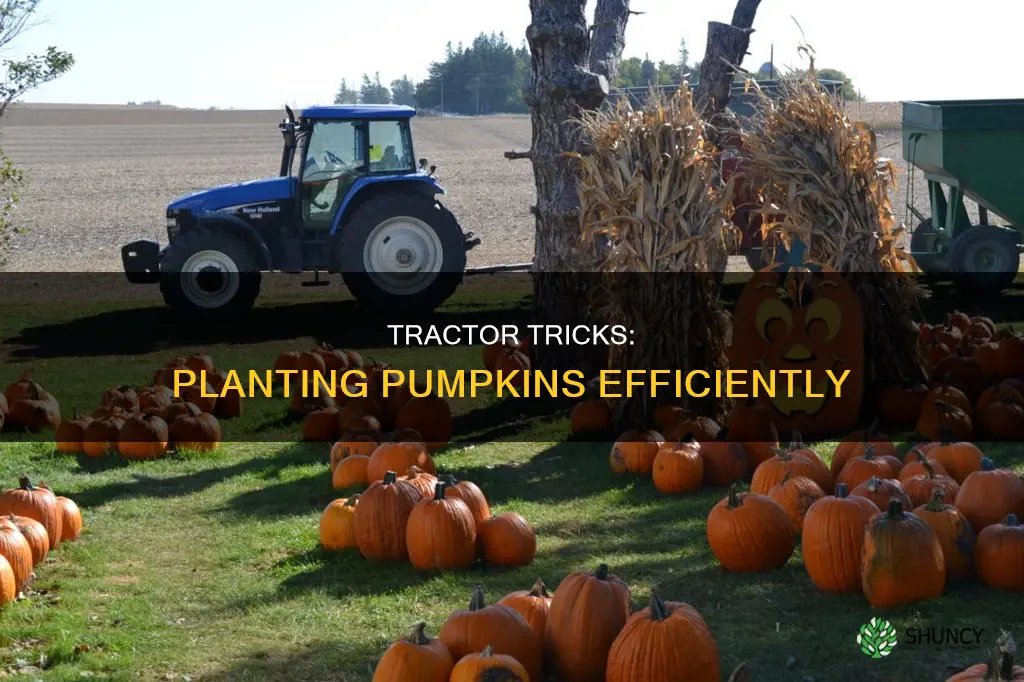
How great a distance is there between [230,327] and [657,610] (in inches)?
454

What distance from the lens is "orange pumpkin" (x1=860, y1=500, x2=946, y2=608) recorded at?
5.03m

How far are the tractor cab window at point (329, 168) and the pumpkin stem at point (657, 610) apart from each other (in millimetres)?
11843

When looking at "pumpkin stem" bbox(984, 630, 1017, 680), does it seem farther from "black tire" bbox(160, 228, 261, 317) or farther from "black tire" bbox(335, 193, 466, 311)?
"black tire" bbox(160, 228, 261, 317)

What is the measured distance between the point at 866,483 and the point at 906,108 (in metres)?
12.0

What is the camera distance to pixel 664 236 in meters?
8.60

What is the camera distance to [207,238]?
14906 mm

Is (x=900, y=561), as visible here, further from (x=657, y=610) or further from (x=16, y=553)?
(x=16, y=553)

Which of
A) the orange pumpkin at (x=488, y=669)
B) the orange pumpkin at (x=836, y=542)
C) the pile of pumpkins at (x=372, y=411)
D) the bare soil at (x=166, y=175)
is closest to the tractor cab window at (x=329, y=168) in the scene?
the pile of pumpkins at (x=372, y=411)

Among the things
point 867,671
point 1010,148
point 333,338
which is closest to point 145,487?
point 867,671

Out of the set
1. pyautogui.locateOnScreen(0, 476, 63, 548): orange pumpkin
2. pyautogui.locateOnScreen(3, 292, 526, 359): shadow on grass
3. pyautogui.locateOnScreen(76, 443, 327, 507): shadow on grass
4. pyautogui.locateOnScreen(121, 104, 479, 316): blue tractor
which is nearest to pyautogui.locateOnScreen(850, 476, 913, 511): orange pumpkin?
pyautogui.locateOnScreen(76, 443, 327, 507): shadow on grass

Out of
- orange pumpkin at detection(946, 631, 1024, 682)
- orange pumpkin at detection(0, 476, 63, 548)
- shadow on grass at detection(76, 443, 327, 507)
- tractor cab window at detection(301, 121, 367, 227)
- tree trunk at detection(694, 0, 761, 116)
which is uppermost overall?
tree trunk at detection(694, 0, 761, 116)

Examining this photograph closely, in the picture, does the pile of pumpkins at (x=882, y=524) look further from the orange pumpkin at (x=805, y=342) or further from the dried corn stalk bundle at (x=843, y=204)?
the dried corn stalk bundle at (x=843, y=204)

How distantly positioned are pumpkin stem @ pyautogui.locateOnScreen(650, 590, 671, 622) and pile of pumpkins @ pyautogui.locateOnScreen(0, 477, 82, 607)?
2953 millimetres

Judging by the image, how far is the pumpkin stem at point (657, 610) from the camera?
409 cm
